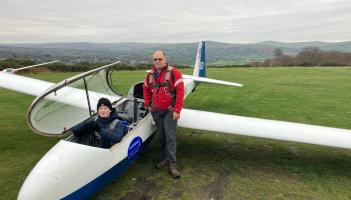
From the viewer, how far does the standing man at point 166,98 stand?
580 cm

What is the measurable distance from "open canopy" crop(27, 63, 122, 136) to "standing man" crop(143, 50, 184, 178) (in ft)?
3.23

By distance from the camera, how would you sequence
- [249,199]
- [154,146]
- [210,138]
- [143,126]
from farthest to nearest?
[210,138] < [154,146] < [143,126] < [249,199]

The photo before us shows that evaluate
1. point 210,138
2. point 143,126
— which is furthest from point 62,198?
point 210,138

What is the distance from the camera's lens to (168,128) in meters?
6.05

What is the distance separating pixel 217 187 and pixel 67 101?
319 centimetres

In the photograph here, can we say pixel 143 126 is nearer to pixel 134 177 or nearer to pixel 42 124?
pixel 134 177

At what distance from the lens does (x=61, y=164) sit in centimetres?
432

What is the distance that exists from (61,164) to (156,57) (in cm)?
246

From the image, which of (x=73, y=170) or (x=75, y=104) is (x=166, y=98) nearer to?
(x=75, y=104)

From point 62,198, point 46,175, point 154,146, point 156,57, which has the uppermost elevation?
point 156,57

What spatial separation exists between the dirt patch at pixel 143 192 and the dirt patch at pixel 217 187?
92 cm

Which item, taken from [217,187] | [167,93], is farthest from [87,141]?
[217,187]

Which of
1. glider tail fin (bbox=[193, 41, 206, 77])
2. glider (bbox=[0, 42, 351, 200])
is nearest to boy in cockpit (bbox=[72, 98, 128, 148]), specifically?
glider (bbox=[0, 42, 351, 200])

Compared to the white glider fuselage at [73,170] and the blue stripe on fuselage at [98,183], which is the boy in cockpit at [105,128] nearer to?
the white glider fuselage at [73,170]
